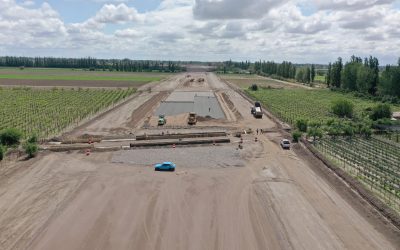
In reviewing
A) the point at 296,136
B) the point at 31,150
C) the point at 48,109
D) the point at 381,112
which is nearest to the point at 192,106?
the point at 48,109

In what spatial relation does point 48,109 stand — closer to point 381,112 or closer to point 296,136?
point 296,136

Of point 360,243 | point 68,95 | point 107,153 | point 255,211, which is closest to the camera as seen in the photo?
point 360,243

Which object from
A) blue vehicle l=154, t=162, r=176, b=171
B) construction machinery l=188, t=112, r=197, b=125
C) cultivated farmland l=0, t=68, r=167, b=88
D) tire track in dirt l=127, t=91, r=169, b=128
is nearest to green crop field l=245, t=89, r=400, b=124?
construction machinery l=188, t=112, r=197, b=125

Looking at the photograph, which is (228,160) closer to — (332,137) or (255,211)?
(255,211)

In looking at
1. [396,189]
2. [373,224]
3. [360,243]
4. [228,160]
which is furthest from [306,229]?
[228,160]

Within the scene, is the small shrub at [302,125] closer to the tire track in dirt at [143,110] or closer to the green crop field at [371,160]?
the green crop field at [371,160]

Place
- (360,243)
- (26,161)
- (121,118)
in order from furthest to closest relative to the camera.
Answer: (121,118) < (26,161) < (360,243)

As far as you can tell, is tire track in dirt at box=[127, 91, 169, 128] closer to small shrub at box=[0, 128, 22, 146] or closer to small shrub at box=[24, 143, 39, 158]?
small shrub at box=[0, 128, 22, 146]
